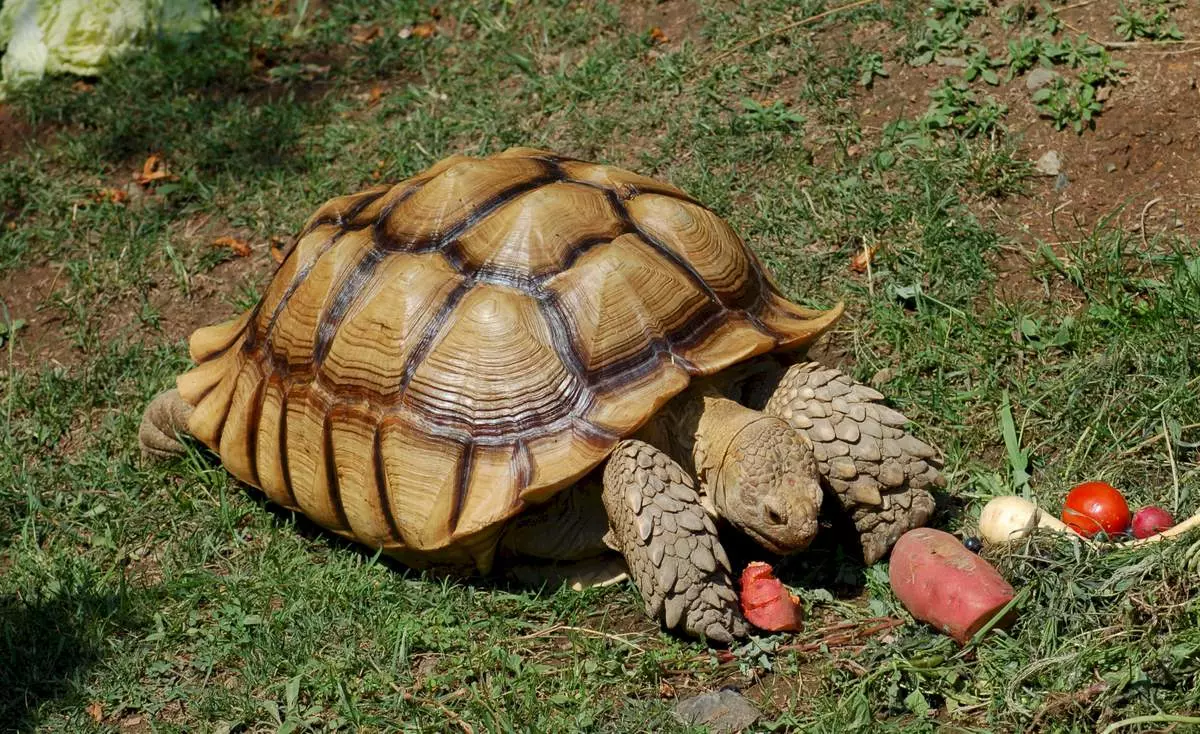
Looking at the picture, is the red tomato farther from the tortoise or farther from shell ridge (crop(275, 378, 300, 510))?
shell ridge (crop(275, 378, 300, 510))

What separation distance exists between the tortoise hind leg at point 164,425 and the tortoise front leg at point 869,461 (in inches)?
80.8

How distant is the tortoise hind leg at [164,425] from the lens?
4184 mm

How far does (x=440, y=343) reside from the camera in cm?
344

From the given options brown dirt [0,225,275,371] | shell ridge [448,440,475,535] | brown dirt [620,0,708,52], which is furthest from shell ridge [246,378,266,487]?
brown dirt [620,0,708,52]

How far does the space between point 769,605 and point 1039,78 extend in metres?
2.63

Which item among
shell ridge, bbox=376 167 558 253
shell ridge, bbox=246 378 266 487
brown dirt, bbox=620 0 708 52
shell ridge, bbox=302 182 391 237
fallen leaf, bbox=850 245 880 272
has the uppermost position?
shell ridge, bbox=376 167 558 253

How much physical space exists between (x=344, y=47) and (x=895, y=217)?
3100mm

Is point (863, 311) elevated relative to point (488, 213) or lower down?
lower down

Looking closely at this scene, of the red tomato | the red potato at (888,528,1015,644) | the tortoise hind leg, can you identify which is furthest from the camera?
the tortoise hind leg

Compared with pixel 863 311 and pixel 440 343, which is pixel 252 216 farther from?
pixel 863 311

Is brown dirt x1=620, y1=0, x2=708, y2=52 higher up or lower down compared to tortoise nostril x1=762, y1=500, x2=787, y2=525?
higher up

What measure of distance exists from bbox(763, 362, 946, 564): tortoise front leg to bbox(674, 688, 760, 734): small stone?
61cm

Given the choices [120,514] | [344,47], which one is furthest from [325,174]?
[120,514]

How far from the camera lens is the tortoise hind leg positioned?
418 cm
